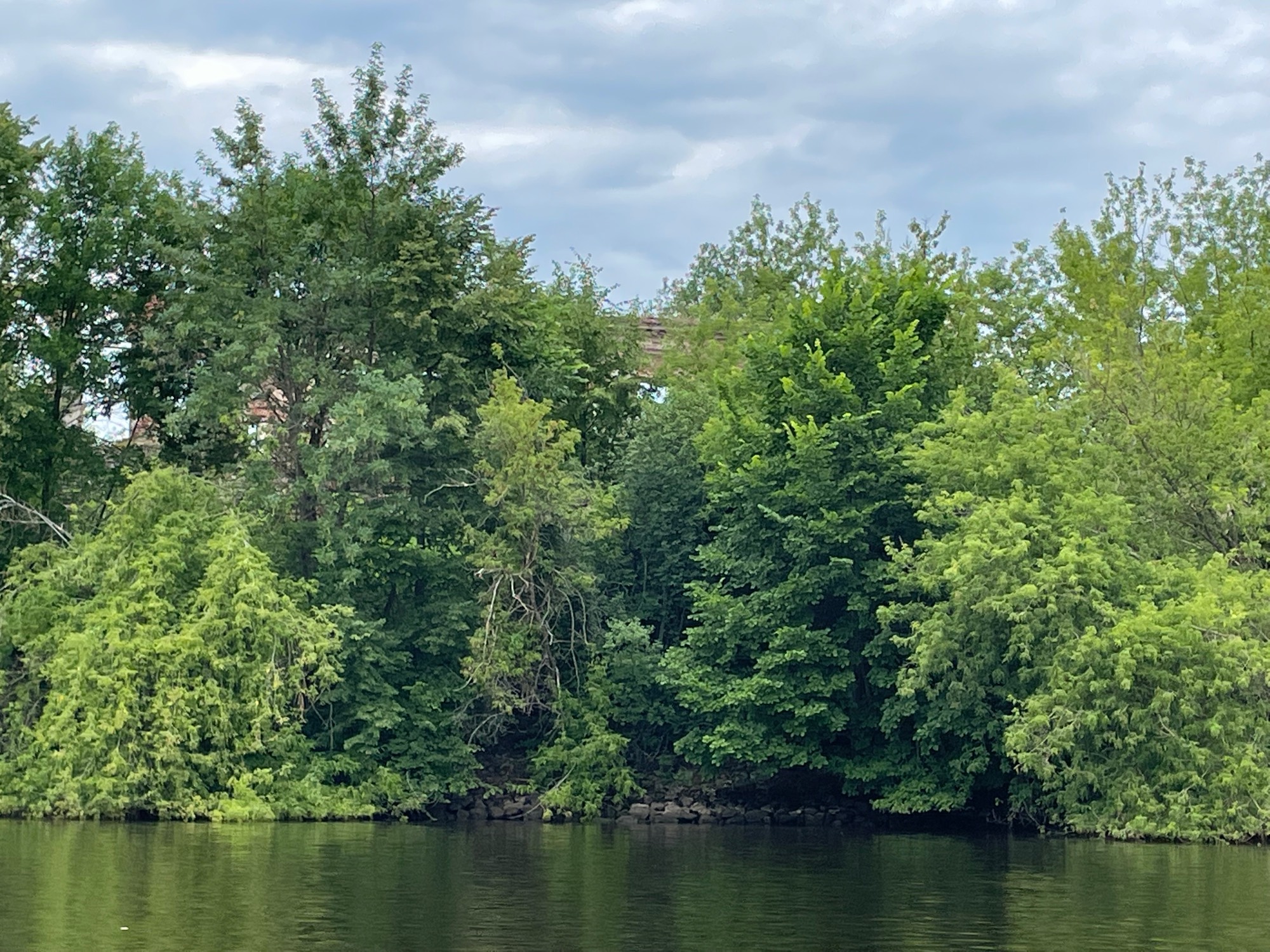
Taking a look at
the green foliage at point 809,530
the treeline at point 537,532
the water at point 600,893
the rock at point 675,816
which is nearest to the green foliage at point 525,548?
the treeline at point 537,532

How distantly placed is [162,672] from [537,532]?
1120 cm

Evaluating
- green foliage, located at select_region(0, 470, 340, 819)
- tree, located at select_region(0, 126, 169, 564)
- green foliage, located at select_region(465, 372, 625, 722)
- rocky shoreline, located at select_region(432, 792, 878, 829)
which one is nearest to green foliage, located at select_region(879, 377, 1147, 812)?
rocky shoreline, located at select_region(432, 792, 878, 829)

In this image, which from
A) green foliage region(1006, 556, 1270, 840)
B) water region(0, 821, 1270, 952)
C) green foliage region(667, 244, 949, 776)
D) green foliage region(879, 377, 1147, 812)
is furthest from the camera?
green foliage region(667, 244, 949, 776)

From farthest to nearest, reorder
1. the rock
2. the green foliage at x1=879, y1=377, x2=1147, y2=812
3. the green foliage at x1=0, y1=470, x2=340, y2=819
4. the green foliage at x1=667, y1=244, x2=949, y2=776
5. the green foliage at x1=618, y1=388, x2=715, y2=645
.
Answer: the green foliage at x1=618, y1=388, x2=715, y2=645, the rock, the green foliage at x1=667, y1=244, x2=949, y2=776, the green foliage at x1=0, y1=470, x2=340, y2=819, the green foliage at x1=879, y1=377, x2=1147, y2=812

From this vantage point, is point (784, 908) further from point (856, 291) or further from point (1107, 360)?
point (1107, 360)

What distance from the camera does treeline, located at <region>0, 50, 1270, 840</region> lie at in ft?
128

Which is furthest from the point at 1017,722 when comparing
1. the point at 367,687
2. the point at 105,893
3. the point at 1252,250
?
the point at 1252,250

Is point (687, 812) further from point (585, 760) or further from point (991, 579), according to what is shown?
point (991, 579)

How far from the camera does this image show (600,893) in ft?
80.6

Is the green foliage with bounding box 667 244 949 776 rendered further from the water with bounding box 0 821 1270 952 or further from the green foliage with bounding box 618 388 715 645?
the water with bounding box 0 821 1270 952

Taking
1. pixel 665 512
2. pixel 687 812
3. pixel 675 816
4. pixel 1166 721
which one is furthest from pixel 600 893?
pixel 665 512

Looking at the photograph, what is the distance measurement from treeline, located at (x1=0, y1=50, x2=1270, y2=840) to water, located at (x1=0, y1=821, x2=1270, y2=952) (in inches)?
147

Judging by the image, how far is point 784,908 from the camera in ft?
74.3

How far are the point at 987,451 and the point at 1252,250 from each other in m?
23.1
